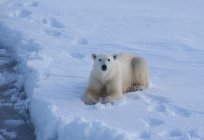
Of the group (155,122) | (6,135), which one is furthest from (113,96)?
(6,135)

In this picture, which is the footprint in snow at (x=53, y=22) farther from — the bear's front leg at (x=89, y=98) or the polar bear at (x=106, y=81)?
the bear's front leg at (x=89, y=98)

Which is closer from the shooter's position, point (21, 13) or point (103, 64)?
point (103, 64)

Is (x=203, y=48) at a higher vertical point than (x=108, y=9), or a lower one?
lower

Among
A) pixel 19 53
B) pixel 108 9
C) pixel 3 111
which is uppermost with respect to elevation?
pixel 108 9

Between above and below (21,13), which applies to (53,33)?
below

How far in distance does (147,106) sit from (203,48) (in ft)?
10.5

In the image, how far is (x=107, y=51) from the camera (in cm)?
846

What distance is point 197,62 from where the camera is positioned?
8.02 meters

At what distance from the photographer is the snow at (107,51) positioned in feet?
17.5

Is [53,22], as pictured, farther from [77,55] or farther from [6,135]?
[6,135]

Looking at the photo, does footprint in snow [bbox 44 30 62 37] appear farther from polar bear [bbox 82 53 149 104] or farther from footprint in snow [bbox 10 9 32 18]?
polar bear [bbox 82 53 149 104]

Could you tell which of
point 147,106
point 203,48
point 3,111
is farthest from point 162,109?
point 203,48

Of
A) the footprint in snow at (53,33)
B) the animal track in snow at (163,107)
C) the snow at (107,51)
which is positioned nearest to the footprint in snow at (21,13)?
the snow at (107,51)

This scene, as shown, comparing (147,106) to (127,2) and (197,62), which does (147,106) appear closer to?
(197,62)
